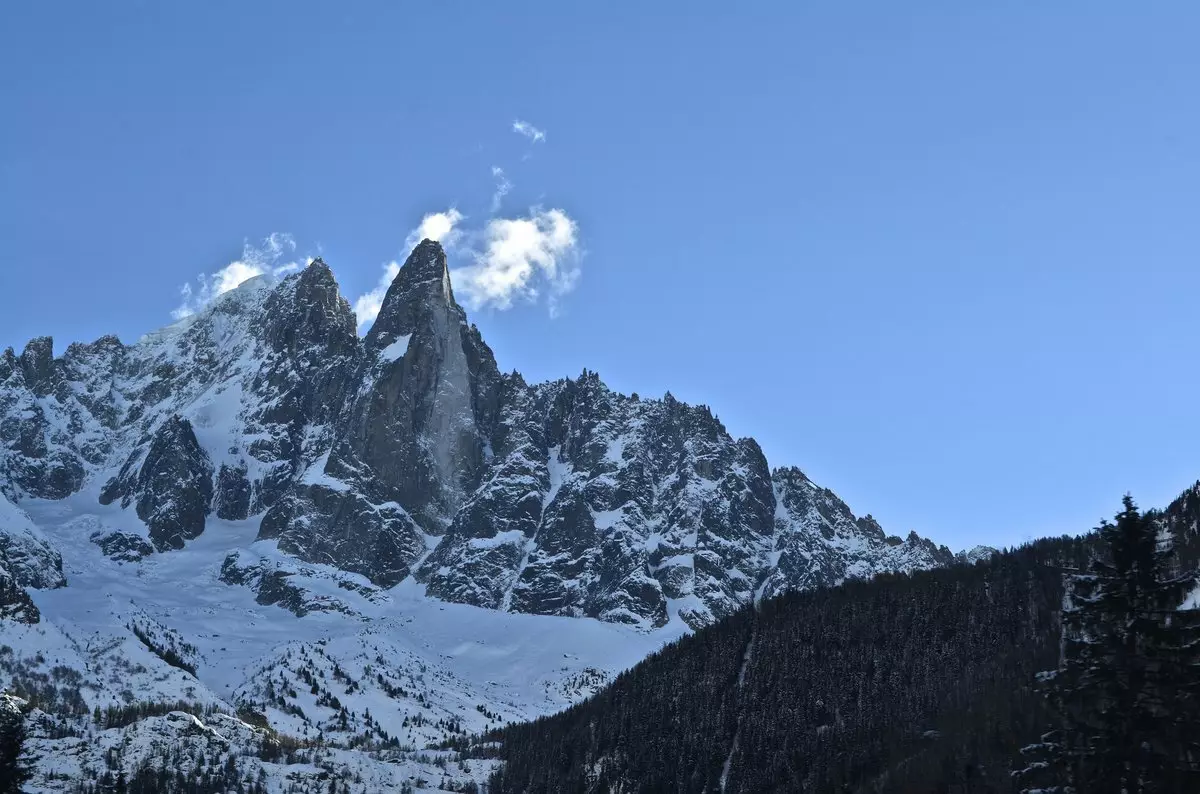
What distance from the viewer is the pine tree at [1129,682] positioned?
126 ft

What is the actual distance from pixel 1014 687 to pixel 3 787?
488 ft

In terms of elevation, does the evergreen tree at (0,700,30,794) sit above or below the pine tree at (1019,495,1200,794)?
below

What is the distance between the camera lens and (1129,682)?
39406 millimetres

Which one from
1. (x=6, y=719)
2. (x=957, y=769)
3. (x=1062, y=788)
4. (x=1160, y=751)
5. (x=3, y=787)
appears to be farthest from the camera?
(x=957, y=769)

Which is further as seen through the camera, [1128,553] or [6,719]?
[6,719]

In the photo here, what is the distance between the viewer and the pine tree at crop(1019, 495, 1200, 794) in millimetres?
38406

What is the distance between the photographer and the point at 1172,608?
3944 centimetres

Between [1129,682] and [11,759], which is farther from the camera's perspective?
[11,759]

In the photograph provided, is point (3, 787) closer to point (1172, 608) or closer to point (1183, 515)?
point (1172, 608)

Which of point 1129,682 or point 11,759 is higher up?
point 1129,682

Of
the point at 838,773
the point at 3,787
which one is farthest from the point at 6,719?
the point at 838,773

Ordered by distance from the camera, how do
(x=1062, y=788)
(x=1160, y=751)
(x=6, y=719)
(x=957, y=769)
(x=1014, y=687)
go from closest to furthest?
(x=1160, y=751)
(x=1062, y=788)
(x=6, y=719)
(x=957, y=769)
(x=1014, y=687)

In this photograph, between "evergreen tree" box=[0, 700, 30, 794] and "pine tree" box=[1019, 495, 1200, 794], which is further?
"evergreen tree" box=[0, 700, 30, 794]

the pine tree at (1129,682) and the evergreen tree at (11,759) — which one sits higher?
the pine tree at (1129,682)
